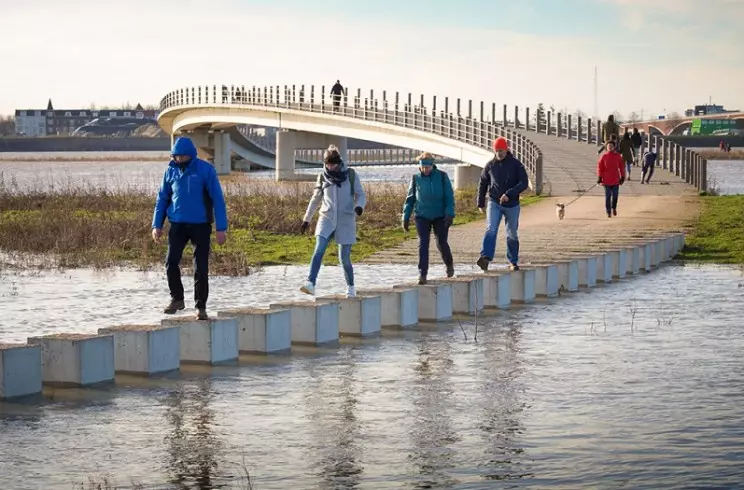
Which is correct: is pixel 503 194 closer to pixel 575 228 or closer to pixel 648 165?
pixel 575 228

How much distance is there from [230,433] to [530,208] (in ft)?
84.5

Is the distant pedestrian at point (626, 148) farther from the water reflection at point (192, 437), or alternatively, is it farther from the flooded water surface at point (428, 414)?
the water reflection at point (192, 437)

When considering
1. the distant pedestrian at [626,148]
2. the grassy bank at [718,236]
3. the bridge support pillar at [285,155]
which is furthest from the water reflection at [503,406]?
the bridge support pillar at [285,155]

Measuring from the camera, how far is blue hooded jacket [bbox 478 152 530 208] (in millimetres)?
19812

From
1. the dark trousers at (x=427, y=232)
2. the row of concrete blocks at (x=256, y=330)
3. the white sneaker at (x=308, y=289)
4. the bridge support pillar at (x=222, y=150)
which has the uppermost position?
the bridge support pillar at (x=222, y=150)

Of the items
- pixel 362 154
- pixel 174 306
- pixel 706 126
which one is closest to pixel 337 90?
pixel 174 306

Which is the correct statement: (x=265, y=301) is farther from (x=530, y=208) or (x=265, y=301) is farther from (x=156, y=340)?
(x=530, y=208)

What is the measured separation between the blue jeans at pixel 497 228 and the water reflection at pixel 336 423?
5860 mm

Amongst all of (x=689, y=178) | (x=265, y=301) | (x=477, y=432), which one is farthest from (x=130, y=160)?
(x=477, y=432)

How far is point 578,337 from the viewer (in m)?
15.8

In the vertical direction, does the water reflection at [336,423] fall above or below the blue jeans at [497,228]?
below

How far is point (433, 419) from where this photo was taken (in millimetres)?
11055

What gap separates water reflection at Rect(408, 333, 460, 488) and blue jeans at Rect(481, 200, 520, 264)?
470 cm

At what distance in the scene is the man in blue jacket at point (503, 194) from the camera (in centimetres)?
1978
